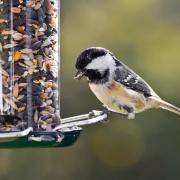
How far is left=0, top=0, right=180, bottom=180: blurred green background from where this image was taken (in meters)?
11.0

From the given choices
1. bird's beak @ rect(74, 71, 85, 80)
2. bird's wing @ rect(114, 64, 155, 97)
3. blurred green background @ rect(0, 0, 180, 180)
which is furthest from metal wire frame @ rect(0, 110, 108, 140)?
blurred green background @ rect(0, 0, 180, 180)

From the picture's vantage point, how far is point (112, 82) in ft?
20.8

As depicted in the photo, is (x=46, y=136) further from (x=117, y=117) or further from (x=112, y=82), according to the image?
(x=117, y=117)

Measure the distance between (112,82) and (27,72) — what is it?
86cm

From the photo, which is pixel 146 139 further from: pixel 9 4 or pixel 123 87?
pixel 9 4

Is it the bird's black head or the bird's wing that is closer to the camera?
the bird's black head

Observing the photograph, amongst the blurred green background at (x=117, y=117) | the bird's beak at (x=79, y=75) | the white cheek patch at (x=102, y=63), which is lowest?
the blurred green background at (x=117, y=117)

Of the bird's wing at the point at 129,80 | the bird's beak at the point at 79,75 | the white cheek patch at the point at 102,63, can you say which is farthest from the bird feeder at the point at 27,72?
the bird's wing at the point at 129,80

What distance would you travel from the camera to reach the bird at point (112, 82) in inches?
237

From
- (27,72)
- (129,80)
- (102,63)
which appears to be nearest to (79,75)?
(102,63)

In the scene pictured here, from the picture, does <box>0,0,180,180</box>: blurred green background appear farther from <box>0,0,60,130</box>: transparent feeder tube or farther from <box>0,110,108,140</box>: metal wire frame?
<box>0,0,60,130</box>: transparent feeder tube

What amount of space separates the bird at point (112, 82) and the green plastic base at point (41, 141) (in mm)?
567

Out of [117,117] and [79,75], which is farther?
[117,117]

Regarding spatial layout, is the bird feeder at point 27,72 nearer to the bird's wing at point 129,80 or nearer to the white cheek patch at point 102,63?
the white cheek patch at point 102,63
